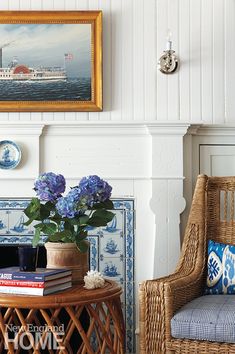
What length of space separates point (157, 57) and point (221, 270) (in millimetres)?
1212

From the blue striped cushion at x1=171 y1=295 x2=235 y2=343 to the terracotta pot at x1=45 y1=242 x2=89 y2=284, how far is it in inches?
17.0

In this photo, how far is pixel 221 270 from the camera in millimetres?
2846

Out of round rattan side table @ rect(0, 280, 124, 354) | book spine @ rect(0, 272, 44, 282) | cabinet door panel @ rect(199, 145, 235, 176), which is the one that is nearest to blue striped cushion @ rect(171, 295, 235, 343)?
round rattan side table @ rect(0, 280, 124, 354)

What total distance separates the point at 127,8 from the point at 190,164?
0.92 metres

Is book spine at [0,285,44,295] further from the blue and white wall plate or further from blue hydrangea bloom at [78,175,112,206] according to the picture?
the blue and white wall plate

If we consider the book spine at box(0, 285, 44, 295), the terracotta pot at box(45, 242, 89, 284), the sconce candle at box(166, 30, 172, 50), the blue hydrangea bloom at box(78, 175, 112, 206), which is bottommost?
the book spine at box(0, 285, 44, 295)

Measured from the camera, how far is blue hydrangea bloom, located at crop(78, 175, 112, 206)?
240 cm

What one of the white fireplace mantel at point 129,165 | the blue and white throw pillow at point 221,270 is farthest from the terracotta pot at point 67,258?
the white fireplace mantel at point 129,165

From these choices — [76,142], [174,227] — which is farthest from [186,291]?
[76,142]

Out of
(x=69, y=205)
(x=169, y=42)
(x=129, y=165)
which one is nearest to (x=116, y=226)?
(x=129, y=165)

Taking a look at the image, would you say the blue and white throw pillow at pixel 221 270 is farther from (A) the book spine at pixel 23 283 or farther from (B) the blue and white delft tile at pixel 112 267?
(A) the book spine at pixel 23 283

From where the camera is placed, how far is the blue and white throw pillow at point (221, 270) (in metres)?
2.81

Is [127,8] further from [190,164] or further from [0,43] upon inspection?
[190,164]

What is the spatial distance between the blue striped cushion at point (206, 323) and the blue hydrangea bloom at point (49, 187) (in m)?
0.70
